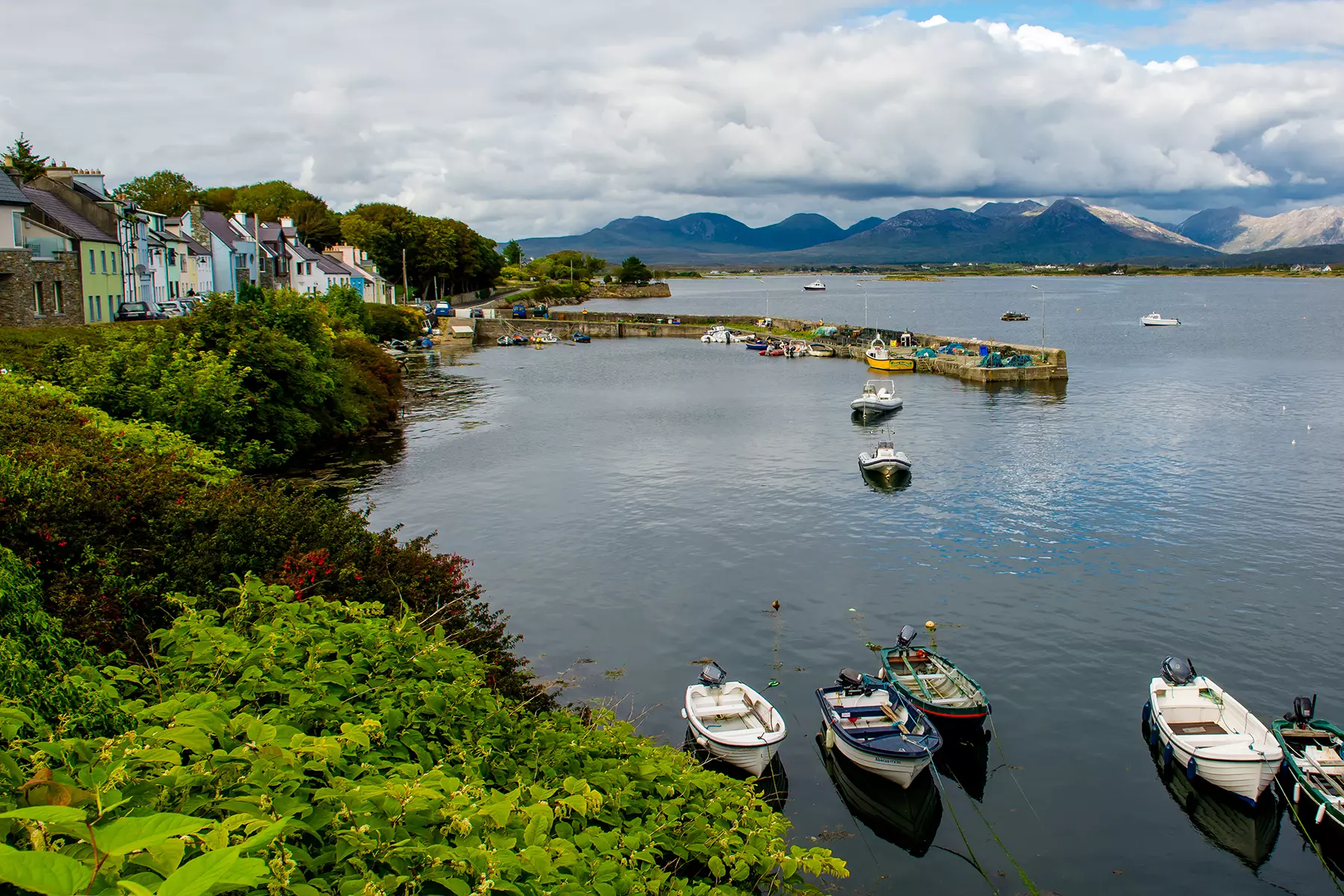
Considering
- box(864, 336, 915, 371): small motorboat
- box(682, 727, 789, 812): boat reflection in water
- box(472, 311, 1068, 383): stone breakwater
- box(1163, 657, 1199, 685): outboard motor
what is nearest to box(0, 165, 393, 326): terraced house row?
box(682, 727, 789, 812): boat reflection in water

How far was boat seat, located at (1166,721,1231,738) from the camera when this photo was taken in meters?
26.4

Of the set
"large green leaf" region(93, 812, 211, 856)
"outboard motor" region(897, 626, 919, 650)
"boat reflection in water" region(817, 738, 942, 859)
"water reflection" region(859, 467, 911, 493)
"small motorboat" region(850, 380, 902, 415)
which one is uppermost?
"large green leaf" region(93, 812, 211, 856)

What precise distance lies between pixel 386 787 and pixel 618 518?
42.5m

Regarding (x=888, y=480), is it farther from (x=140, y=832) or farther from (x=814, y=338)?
(x=814, y=338)

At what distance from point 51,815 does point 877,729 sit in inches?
941

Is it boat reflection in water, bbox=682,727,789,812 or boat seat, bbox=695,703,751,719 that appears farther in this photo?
boat seat, bbox=695,703,751,719

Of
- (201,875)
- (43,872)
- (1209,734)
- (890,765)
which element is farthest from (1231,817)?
(43,872)

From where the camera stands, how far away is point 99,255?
6850cm

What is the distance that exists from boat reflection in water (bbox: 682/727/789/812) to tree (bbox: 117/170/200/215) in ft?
556

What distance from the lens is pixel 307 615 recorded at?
43.9 feet

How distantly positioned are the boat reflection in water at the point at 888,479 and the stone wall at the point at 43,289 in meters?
50.0

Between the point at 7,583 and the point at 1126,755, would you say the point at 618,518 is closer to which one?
the point at 1126,755

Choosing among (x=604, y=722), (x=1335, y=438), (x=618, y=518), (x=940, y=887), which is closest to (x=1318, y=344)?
(x=1335, y=438)

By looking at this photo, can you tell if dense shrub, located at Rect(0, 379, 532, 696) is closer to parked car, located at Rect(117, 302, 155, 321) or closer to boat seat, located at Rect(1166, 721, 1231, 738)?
boat seat, located at Rect(1166, 721, 1231, 738)
